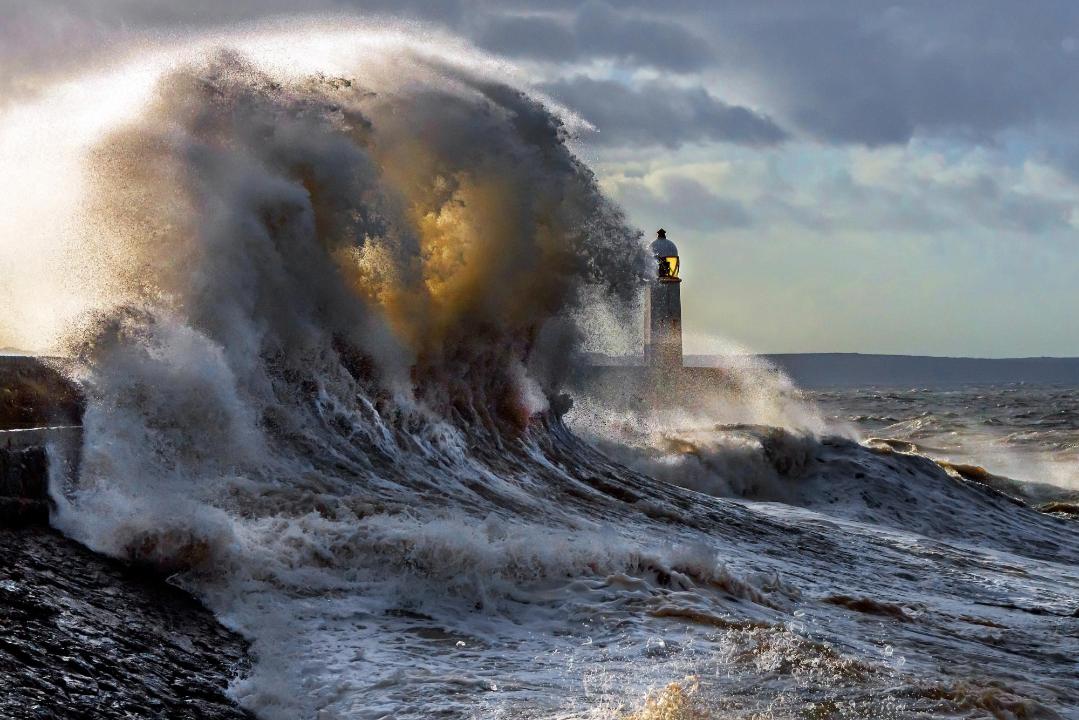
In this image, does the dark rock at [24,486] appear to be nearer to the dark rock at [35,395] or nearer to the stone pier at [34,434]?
the stone pier at [34,434]

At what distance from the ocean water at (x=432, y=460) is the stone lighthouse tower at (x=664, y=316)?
4.30 metres

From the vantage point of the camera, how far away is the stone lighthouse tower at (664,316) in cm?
1903

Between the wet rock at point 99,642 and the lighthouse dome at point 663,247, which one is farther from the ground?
the lighthouse dome at point 663,247

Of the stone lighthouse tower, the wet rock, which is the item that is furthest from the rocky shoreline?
the stone lighthouse tower

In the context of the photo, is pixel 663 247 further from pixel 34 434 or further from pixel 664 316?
pixel 34 434

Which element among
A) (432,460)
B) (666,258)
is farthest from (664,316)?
(432,460)

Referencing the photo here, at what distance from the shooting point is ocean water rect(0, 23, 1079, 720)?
4.74m

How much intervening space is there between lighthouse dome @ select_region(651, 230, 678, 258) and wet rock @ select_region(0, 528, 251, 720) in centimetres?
1506

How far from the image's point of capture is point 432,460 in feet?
27.9

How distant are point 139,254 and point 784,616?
504 centimetres

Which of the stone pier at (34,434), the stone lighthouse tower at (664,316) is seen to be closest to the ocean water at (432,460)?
the stone pier at (34,434)

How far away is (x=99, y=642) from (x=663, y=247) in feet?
52.5

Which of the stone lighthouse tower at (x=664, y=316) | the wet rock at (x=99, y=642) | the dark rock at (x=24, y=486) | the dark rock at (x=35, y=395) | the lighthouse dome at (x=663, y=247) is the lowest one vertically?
the wet rock at (x=99, y=642)

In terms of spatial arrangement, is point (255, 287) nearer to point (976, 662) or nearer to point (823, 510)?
point (976, 662)
